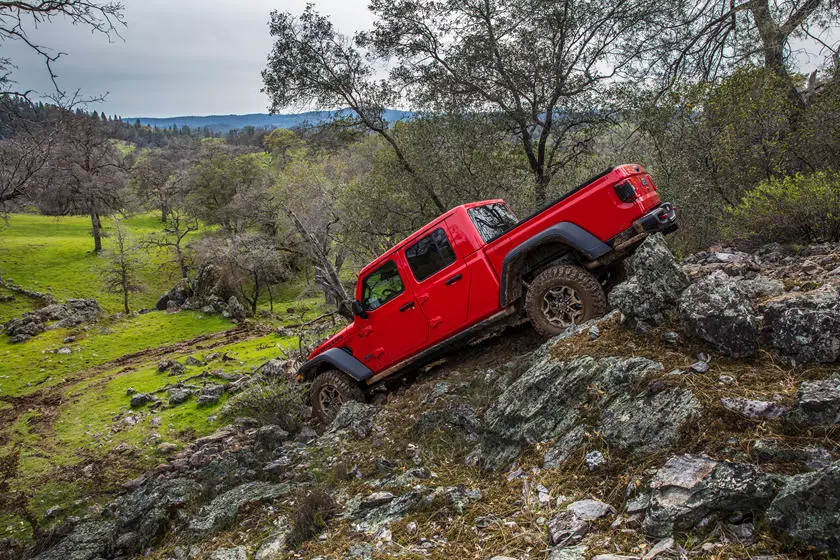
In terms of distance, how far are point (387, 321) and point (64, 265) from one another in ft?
147

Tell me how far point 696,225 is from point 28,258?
50.0 meters

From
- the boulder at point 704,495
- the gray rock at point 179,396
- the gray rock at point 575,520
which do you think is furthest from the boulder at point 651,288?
the gray rock at point 179,396

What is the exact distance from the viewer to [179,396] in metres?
13.0

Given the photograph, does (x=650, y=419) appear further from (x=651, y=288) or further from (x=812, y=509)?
(x=651, y=288)

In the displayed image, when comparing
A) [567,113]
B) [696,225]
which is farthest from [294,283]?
[696,225]

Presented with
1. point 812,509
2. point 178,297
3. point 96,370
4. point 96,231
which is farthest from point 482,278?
point 96,231

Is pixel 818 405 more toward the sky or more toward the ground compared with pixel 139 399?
more toward the ground

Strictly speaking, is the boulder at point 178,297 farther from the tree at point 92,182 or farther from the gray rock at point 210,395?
the gray rock at point 210,395

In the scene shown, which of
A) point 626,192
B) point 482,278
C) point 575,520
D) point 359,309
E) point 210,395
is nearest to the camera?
point 575,520

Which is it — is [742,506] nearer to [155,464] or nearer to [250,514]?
[250,514]

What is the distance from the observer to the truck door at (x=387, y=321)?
7.23 metres

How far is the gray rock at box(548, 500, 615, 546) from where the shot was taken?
2.81 m

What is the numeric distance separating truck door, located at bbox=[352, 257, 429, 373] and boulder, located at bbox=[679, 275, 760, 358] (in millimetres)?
3843

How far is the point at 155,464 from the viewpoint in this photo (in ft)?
29.7
